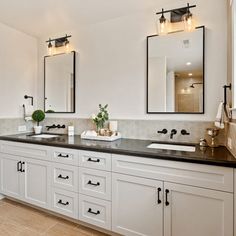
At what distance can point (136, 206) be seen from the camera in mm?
1701

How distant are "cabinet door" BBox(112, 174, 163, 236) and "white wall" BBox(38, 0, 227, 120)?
2.90 ft

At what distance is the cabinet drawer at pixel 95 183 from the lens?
72.0 inches

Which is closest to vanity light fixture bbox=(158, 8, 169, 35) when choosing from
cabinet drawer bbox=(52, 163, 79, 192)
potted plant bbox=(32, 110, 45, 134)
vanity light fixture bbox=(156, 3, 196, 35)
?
vanity light fixture bbox=(156, 3, 196, 35)

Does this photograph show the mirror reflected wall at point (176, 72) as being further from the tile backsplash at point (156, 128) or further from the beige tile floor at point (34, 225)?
the beige tile floor at point (34, 225)

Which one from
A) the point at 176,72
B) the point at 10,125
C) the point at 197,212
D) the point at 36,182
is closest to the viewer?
the point at 197,212

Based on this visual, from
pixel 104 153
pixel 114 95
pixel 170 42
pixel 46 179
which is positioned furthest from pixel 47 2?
pixel 46 179

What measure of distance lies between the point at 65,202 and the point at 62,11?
2.27 m

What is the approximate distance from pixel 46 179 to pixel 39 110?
3.97 ft

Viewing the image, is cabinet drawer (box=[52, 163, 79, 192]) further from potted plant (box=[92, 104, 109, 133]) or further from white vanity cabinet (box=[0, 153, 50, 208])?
potted plant (box=[92, 104, 109, 133])

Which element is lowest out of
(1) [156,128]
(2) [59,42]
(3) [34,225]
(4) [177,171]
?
(3) [34,225]

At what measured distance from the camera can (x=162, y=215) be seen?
62.4 inches

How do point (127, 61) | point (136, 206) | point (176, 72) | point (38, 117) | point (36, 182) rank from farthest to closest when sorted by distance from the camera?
1. point (38, 117)
2. point (127, 61)
3. point (36, 182)
4. point (176, 72)
5. point (136, 206)

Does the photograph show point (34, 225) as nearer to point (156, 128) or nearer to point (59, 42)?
point (156, 128)

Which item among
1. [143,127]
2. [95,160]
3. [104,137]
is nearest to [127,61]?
Result: [143,127]
